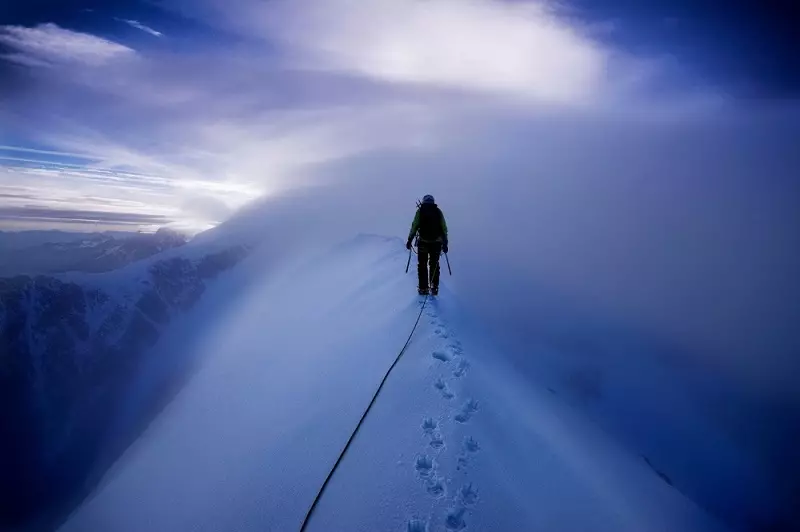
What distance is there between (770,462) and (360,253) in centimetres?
11625

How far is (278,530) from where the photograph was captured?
5.74 m

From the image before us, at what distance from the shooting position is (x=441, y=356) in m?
8.36

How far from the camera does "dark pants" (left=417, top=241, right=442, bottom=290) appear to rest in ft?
40.5

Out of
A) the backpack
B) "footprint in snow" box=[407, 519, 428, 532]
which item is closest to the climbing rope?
"footprint in snow" box=[407, 519, 428, 532]

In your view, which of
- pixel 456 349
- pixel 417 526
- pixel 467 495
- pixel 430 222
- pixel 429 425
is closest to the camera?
pixel 417 526

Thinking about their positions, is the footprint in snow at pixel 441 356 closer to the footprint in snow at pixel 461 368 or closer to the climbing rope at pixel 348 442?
the footprint in snow at pixel 461 368

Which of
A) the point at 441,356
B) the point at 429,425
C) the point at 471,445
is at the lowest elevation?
the point at 471,445

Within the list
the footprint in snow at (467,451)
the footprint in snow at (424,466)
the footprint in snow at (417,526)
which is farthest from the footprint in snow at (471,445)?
the footprint in snow at (417,526)

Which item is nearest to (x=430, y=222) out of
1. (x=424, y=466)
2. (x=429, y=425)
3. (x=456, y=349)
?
(x=456, y=349)

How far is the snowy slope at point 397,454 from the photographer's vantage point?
17.4 feet

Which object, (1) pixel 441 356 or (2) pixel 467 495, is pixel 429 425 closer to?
(2) pixel 467 495

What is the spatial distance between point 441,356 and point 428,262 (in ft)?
17.4

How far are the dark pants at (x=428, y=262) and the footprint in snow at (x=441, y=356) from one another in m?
4.41

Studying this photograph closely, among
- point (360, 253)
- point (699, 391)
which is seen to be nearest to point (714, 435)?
point (699, 391)
